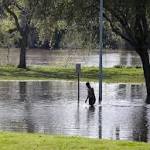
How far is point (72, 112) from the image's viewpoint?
26.3 meters

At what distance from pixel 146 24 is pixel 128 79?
1571 centimetres

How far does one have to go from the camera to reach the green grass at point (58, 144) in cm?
1445

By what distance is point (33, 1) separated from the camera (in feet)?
112

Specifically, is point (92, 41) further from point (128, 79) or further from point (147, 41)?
point (128, 79)

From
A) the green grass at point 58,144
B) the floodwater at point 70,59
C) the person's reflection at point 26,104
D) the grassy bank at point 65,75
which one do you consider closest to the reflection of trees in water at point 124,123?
the person's reflection at point 26,104

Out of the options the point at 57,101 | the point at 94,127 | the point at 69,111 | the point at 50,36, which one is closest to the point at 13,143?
the point at 94,127

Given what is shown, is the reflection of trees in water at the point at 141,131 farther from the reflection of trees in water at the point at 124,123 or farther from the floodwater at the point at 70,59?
the floodwater at the point at 70,59

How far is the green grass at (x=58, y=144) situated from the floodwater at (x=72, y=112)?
297 cm

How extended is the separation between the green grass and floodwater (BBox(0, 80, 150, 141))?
2.97 metres

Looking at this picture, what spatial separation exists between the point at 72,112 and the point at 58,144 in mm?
11262

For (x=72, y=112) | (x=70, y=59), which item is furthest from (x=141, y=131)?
(x=70, y=59)

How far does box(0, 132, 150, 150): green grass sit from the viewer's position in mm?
14453

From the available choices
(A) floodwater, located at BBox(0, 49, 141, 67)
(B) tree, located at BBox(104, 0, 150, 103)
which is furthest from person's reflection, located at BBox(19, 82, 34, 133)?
(A) floodwater, located at BBox(0, 49, 141, 67)

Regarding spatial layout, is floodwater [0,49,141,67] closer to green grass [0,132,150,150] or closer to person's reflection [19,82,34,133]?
person's reflection [19,82,34,133]
